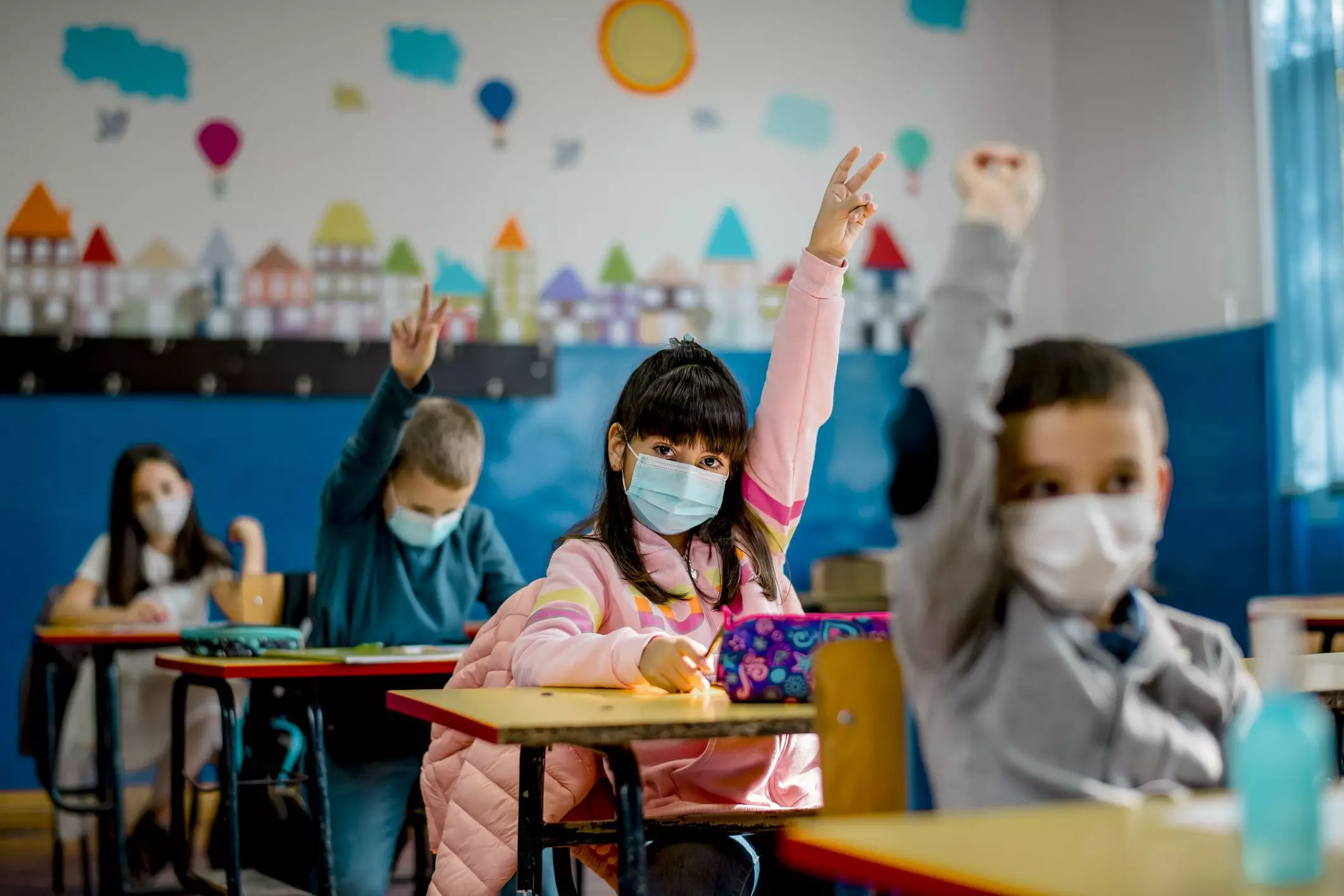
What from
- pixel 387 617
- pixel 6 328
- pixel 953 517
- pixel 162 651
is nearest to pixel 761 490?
pixel 953 517

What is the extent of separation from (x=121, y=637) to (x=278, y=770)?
1.82ft

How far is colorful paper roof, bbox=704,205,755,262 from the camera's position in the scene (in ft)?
19.1

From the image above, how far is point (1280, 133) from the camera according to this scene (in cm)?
497

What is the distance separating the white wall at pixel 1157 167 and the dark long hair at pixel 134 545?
3600 mm

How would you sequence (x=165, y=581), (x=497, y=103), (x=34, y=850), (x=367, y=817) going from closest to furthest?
(x=367, y=817), (x=165, y=581), (x=34, y=850), (x=497, y=103)

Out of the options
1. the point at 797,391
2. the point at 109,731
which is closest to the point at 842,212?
the point at 797,391

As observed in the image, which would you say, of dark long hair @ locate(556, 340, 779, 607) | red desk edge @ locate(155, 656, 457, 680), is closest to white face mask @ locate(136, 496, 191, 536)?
red desk edge @ locate(155, 656, 457, 680)

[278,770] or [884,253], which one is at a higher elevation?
[884,253]

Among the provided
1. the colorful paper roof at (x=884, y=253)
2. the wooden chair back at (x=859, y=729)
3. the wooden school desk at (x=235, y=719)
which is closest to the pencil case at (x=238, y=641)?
the wooden school desk at (x=235, y=719)

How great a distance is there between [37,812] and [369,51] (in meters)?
2.98

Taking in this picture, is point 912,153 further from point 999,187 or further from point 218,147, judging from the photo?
point 999,187

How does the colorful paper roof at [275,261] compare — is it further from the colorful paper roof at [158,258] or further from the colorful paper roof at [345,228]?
the colorful paper roof at [158,258]

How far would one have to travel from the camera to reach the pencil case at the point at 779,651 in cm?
143

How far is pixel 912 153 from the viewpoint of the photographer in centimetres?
606
